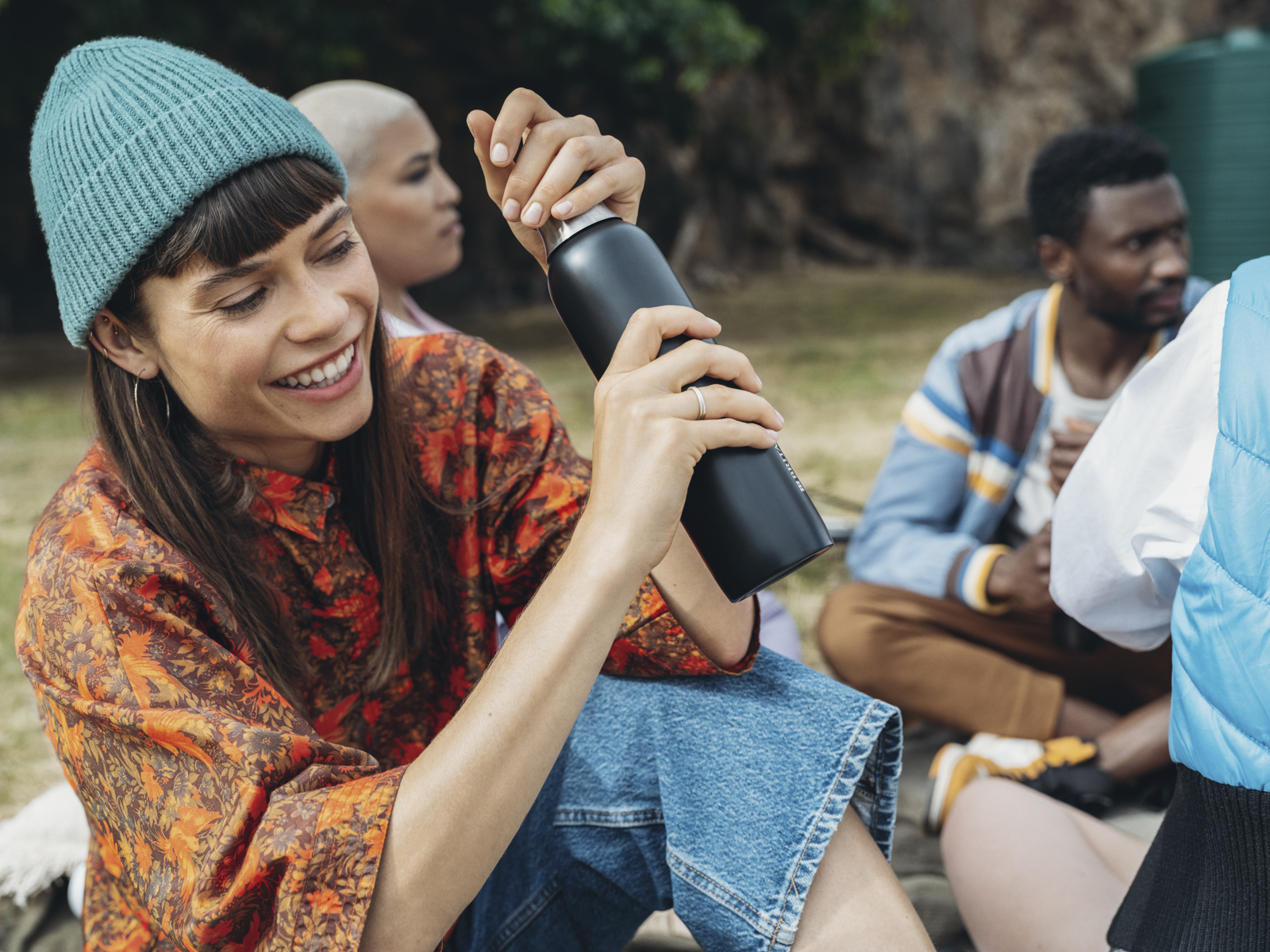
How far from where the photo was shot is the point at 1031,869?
1.75 metres

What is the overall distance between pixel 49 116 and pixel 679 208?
1174 cm

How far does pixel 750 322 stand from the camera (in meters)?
10.4

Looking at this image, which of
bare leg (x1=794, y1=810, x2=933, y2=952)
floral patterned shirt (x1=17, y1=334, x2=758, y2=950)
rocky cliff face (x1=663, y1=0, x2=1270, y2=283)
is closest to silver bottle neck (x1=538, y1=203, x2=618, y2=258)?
floral patterned shirt (x1=17, y1=334, x2=758, y2=950)

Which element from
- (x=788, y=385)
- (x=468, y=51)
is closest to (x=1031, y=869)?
(x=788, y=385)

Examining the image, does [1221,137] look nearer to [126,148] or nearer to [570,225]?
[570,225]

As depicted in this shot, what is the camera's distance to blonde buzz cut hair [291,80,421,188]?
10.4 ft

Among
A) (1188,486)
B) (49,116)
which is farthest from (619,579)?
(49,116)

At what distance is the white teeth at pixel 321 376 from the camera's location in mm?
1401

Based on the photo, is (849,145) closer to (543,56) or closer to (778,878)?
(543,56)

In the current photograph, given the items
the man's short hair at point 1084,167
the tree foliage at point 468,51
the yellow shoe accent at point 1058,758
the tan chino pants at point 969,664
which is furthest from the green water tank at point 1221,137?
the yellow shoe accent at point 1058,758

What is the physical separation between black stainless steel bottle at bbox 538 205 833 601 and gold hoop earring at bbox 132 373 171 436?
54 cm

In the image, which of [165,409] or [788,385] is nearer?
[165,409]

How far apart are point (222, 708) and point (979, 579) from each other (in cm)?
194

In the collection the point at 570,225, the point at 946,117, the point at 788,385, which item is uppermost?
the point at 570,225
